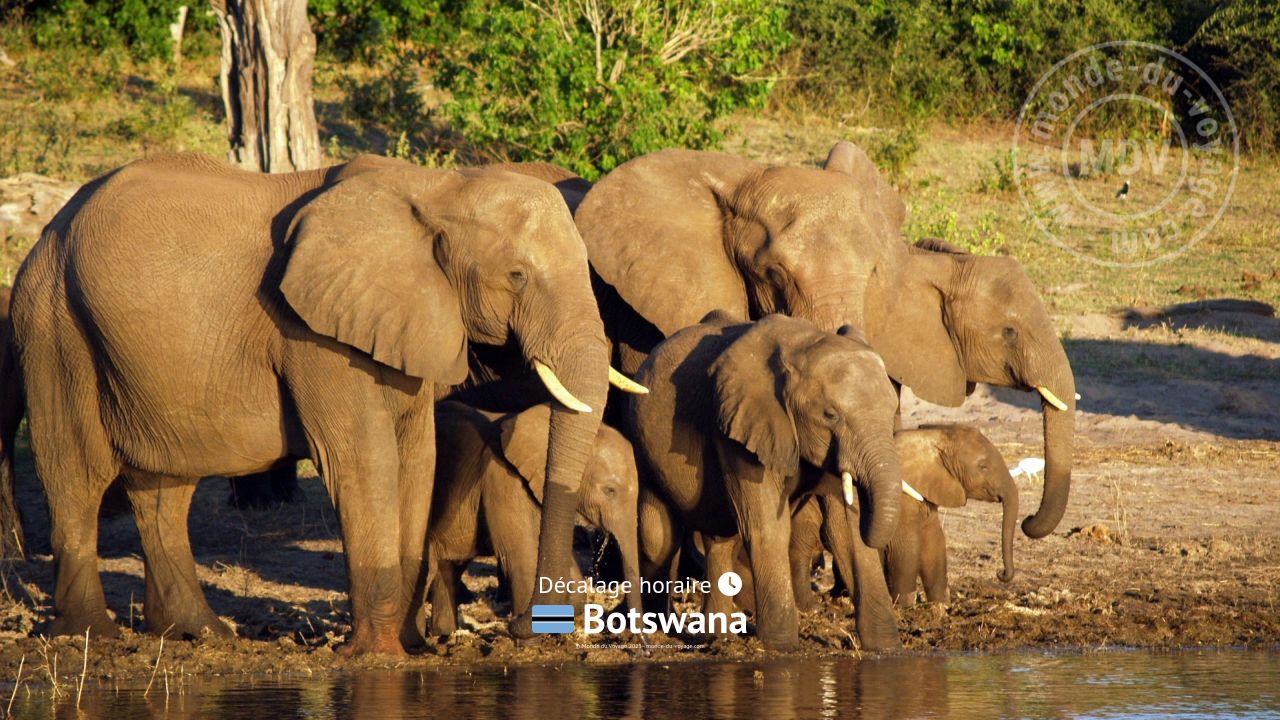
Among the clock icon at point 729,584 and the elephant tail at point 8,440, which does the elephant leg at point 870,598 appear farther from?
the elephant tail at point 8,440

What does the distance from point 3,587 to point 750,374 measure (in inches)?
168

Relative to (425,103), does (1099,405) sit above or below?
below

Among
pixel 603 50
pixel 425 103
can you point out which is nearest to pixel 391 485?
pixel 603 50

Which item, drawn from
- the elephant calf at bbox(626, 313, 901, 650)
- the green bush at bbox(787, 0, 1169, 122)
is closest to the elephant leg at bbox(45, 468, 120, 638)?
the elephant calf at bbox(626, 313, 901, 650)

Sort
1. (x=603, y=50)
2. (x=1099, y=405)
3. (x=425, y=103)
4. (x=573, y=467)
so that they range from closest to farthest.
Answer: (x=573, y=467), (x=1099, y=405), (x=603, y=50), (x=425, y=103)

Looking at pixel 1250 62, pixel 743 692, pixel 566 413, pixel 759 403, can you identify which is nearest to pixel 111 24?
pixel 1250 62

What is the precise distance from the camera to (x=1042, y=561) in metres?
11.0

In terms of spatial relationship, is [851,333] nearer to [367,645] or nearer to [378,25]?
[367,645]

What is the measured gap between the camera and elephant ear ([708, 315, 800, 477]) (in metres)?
8.40

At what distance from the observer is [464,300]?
8477mm

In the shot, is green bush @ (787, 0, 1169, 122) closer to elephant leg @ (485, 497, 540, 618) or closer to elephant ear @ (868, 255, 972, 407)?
elephant ear @ (868, 255, 972, 407)

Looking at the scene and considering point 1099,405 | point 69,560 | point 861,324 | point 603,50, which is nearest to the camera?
point 69,560

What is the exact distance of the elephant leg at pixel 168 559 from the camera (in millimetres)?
9195

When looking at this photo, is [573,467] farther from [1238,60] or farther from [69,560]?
[1238,60]
